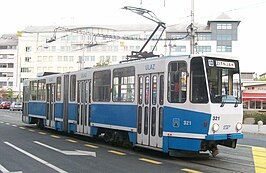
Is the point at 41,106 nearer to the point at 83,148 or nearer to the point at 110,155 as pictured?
the point at 83,148

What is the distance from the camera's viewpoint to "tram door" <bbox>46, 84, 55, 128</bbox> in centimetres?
1995

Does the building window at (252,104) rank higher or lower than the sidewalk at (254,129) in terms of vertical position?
higher

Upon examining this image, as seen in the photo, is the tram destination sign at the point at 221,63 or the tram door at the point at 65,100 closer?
the tram destination sign at the point at 221,63

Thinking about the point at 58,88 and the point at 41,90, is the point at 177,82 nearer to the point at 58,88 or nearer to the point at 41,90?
the point at 58,88

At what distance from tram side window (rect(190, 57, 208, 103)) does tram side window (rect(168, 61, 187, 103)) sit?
241mm

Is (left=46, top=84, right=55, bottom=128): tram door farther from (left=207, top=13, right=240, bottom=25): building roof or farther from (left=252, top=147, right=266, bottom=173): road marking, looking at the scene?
(left=207, top=13, right=240, bottom=25): building roof

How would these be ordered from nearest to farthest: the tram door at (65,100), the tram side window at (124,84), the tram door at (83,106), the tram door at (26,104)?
1. the tram side window at (124,84)
2. the tram door at (83,106)
3. the tram door at (65,100)
4. the tram door at (26,104)

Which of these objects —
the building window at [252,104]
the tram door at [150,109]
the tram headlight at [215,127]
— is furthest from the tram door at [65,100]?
the building window at [252,104]

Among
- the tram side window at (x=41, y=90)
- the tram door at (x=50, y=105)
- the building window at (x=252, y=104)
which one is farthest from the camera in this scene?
the building window at (x=252, y=104)

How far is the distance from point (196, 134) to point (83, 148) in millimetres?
4792

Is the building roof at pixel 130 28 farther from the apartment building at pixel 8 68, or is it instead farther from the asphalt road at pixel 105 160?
the asphalt road at pixel 105 160

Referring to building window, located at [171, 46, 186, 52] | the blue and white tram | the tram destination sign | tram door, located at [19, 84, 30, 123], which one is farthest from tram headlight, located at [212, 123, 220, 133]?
building window, located at [171, 46, 186, 52]

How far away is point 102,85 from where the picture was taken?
15.2 m

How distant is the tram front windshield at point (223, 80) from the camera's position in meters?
11.1
